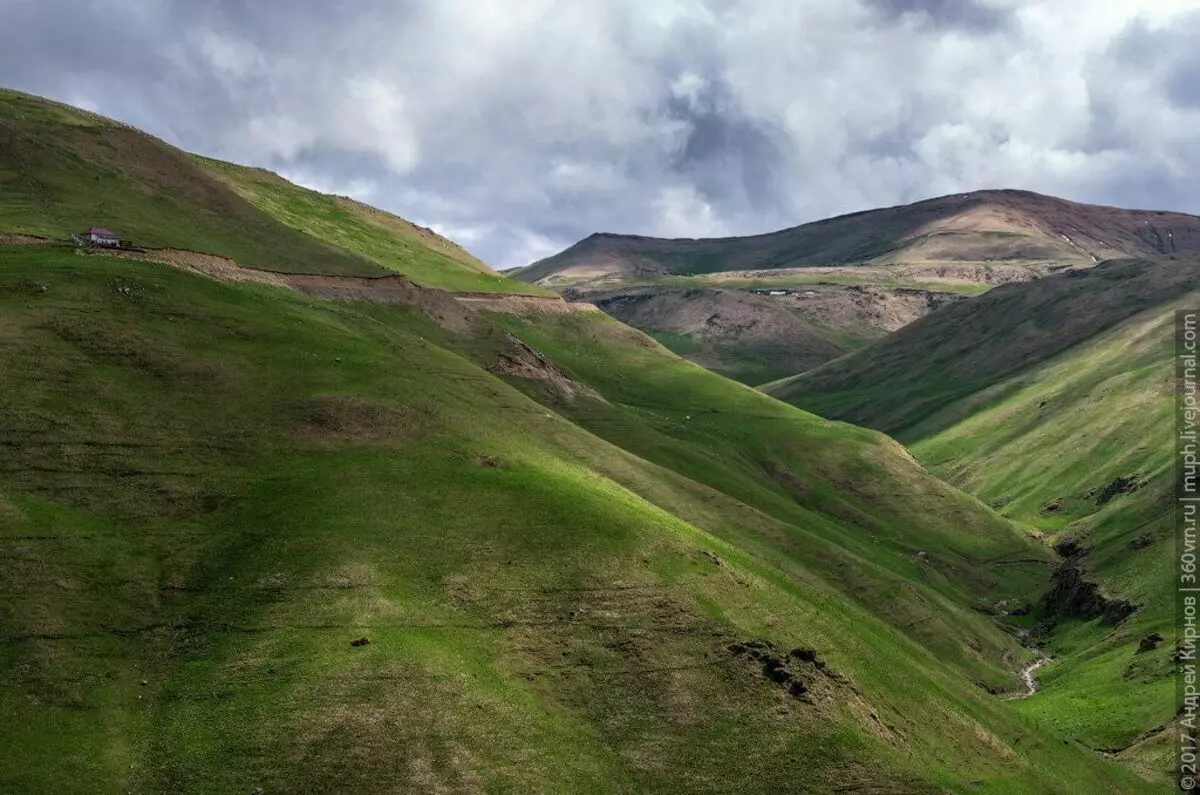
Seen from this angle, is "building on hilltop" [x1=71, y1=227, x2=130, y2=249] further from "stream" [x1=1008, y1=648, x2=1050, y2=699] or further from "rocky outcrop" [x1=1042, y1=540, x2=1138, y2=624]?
"rocky outcrop" [x1=1042, y1=540, x2=1138, y2=624]

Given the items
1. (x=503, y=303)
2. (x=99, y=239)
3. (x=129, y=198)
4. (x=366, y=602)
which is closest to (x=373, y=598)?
(x=366, y=602)

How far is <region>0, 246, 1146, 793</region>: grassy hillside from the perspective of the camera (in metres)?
51.7

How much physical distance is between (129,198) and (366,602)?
92204 millimetres

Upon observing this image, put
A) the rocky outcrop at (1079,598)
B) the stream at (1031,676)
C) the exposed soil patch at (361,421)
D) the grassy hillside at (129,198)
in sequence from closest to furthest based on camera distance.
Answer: the exposed soil patch at (361,421), the stream at (1031,676), the grassy hillside at (129,198), the rocky outcrop at (1079,598)

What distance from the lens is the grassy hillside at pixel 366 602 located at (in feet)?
169

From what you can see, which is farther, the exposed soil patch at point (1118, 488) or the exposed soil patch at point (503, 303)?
the exposed soil patch at point (503, 303)

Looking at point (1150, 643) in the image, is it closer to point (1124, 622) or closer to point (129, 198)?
point (1124, 622)

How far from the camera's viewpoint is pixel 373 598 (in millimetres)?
60219

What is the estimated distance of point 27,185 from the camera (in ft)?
397

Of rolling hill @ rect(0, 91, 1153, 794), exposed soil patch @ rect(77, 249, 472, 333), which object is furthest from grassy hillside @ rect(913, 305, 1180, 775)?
exposed soil patch @ rect(77, 249, 472, 333)

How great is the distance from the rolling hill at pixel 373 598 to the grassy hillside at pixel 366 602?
188 mm

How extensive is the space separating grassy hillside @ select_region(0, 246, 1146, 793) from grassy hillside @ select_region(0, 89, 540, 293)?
22.0m

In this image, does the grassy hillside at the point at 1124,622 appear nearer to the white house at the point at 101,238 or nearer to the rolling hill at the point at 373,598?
the rolling hill at the point at 373,598

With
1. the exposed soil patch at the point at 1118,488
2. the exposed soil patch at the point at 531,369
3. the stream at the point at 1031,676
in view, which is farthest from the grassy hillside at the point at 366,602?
the exposed soil patch at the point at 1118,488
